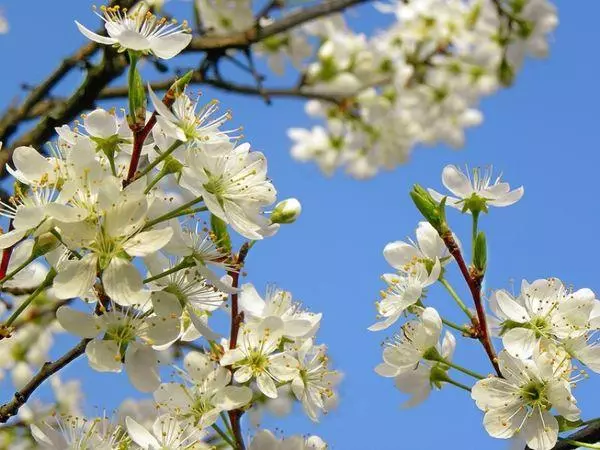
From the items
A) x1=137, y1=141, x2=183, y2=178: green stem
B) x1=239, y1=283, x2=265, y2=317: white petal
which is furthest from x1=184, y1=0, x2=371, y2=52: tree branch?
x1=137, y1=141, x2=183, y2=178: green stem

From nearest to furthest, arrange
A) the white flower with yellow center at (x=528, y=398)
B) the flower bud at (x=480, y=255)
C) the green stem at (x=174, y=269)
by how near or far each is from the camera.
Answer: the green stem at (x=174, y=269), the white flower with yellow center at (x=528, y=398), the flower bud at (x=480, y=255)

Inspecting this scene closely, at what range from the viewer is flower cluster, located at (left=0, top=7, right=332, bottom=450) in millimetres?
1435

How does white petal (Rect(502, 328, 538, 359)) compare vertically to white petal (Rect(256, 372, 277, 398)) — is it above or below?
above

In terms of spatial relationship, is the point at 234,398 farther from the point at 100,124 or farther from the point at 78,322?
the point at 100,124

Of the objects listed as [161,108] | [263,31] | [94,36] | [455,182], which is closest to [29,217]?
[161,108]

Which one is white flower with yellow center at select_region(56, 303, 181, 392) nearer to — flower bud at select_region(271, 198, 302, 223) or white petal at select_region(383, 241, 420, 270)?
flower bud at select_region(271, 198, 302, 223)

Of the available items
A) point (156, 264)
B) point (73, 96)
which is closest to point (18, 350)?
point (73, 96)

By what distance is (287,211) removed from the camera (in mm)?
1737

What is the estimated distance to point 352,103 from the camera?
527cm

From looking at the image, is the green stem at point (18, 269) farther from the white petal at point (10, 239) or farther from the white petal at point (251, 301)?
the white petal at point (251, 301)

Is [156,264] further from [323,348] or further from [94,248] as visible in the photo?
[323,348]

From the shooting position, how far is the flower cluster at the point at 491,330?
1.63 metres

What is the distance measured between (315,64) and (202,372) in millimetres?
3750

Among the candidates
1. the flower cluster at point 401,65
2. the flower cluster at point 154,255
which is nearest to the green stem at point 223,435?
the flower cluster at point 154,255
